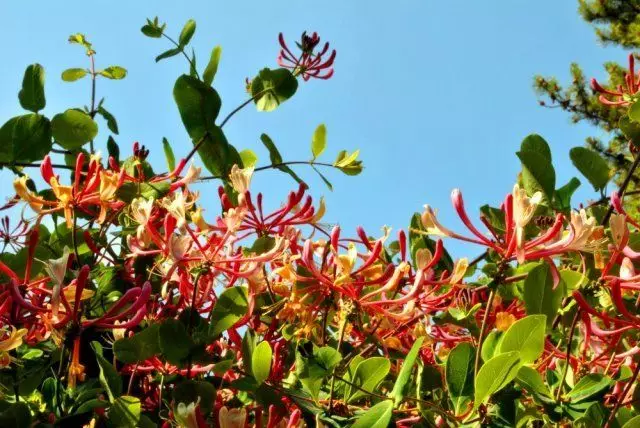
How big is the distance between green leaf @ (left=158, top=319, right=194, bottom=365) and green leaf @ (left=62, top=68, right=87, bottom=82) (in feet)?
3.33

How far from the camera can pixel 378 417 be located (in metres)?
0.75

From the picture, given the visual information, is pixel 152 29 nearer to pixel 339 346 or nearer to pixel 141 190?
pixel 141 190

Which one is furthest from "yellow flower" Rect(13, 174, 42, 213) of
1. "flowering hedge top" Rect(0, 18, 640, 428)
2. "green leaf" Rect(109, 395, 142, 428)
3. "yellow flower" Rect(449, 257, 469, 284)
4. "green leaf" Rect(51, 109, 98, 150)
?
"yellow flower" Rect(449, 257, 469, 284)

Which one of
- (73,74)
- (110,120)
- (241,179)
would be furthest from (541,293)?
(73,74)

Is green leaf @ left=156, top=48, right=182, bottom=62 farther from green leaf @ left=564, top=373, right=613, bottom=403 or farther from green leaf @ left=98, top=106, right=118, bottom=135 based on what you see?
green leaf @ left=564, top=373, right=613, bottom=403

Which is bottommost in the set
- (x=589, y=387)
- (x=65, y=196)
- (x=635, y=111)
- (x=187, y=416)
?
(x=589, y=387)

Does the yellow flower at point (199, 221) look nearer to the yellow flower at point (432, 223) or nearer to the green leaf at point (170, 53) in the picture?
the yellow flower at point (432, 223)

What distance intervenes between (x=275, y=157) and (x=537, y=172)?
56 cm

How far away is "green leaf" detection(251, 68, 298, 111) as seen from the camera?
1554 millimetres

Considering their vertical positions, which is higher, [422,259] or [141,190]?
[141,190]

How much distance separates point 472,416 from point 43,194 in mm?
849

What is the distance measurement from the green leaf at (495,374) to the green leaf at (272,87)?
36.5 inches

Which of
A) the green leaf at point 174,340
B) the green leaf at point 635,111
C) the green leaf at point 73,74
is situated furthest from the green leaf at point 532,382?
the green leaf at point 73,74

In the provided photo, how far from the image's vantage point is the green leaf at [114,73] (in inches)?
67.6
